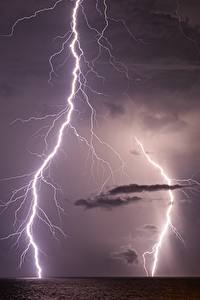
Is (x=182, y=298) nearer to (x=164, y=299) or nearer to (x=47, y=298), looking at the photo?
(x=164, y=299)

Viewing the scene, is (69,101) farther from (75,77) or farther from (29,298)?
(29,298)

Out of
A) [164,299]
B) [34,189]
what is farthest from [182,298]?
[34,189]

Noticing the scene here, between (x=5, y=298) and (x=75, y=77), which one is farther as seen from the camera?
(x=5, y=298)

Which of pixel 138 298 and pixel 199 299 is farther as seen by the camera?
pixel 138 298

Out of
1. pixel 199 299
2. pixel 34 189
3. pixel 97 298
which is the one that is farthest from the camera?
pixel 97 298

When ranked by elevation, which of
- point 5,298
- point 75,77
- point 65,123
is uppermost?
point 75,77

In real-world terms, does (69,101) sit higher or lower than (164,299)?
higher

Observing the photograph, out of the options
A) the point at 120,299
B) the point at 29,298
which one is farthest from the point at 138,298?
the point at 29,298

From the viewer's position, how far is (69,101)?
3266 centimetres

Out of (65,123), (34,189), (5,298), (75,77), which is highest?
(75,77)

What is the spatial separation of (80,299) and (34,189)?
1120cm

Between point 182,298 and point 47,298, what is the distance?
953cm

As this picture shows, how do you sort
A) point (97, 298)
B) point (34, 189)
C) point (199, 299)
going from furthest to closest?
point (97, 298)
point (199, 299)
point (34, 189)

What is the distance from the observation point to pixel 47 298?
4331 cm
